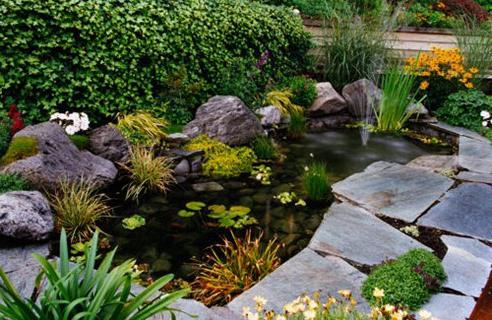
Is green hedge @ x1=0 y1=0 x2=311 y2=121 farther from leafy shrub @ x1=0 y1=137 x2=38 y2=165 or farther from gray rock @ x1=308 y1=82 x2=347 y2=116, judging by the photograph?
gray rock @ x1=308 y1=82 x2=347 y2=116

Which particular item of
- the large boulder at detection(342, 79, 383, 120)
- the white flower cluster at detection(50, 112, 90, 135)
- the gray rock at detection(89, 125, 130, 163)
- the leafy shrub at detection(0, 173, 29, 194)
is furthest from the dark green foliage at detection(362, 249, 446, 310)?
the large boulder at detection(342, 79, 383, 120)

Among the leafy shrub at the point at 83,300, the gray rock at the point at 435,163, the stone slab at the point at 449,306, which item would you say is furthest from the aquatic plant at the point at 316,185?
the leafy shrub at the point at 83,300

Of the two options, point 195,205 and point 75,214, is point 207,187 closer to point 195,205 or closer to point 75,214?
point 195,205

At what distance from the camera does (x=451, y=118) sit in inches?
285

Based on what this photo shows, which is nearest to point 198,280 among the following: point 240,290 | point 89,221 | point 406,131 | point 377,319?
point 240,290

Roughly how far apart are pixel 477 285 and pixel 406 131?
4454 millimetres

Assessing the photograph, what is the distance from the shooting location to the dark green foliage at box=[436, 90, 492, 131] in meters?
6.94

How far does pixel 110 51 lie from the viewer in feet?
→ 17.2

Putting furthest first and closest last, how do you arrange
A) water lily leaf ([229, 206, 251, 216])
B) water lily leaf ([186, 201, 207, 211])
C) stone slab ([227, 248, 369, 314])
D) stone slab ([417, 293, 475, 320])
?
1. water lily leaf ([186, 201, 207, 211])
2. water lily leaf ([229, 206, 251, 216])
3. stone slab ([227, 248, 369, 314])
4. stone slab ([417, 293, 475, 320])

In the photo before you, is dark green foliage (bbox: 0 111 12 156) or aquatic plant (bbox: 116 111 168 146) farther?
aquatic plant (bbox: 116 111 168 146)

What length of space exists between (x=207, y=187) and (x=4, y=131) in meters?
2.06

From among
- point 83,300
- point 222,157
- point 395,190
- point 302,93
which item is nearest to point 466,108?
point 302,93

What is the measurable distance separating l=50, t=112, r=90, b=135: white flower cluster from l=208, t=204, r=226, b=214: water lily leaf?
1793mm

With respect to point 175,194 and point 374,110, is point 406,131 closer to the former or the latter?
point 374,110
